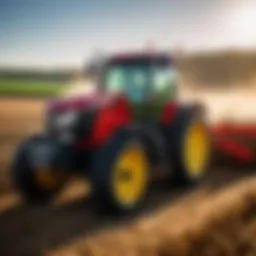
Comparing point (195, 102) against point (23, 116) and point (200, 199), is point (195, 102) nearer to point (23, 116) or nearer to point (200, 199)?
point (200, 199)

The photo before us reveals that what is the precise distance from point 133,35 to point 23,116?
1.41 ft

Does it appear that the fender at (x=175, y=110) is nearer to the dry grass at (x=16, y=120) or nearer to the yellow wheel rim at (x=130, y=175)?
the yellow wheel rim at (x=130, y=175)

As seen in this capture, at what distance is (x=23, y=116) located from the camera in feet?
6.24

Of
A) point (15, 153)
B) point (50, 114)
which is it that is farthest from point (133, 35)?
point (15, 153)

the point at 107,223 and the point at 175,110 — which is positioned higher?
the point at 175,110

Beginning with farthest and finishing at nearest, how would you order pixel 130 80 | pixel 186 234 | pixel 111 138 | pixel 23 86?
pixel 130 80 < pixel 111 138 < pixel 186 234 < pixel 23 86

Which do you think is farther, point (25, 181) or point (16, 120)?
point (25, 181)

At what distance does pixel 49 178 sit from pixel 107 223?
0.24 metres

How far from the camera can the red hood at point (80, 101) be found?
2.09 meters

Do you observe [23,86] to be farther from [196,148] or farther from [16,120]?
[196,148]

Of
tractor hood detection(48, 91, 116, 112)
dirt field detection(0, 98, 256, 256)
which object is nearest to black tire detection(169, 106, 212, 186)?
dirt field detection(0, 98, 256, 256)

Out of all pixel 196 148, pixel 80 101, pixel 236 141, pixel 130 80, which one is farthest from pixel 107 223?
pixel 236 141

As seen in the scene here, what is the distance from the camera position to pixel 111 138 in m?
2.20

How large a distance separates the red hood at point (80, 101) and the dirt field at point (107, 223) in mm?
72
